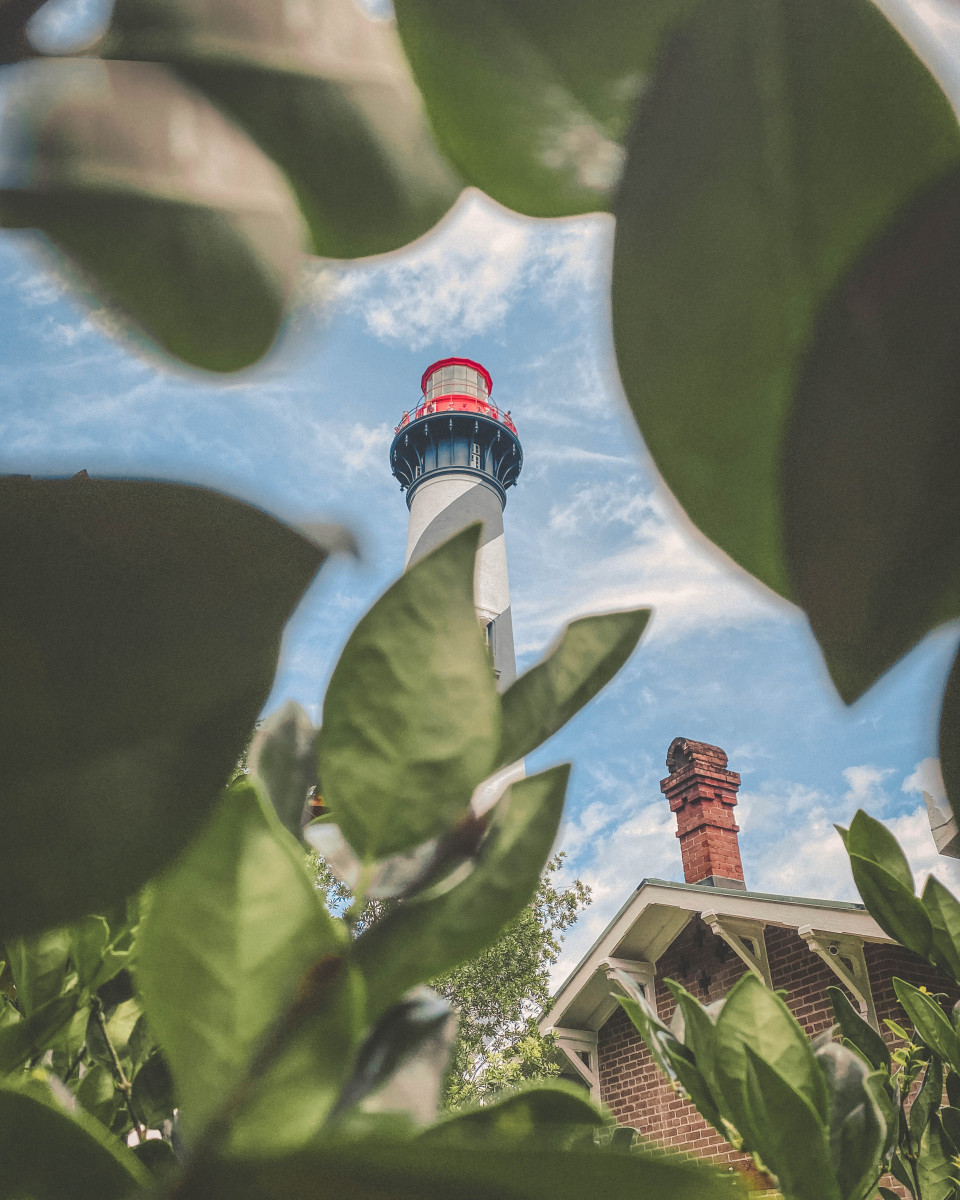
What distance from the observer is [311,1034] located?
116 mm

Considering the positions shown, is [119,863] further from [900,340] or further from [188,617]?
[900,340]

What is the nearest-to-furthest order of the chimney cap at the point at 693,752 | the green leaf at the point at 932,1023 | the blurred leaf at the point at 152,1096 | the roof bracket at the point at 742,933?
the blurred leaf at the point at 152,1096, the chimney cap at the point at 693,752, the green leaf at the point at 932,1023, the roof bracket at the point at 742,933

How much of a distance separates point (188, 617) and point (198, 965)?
0.05 meters

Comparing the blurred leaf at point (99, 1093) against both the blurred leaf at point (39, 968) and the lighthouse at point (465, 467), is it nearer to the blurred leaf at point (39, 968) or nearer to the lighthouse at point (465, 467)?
the blurred leaf at point (39, 968)

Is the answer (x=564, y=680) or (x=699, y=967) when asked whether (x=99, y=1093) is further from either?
(x=699, y=967)

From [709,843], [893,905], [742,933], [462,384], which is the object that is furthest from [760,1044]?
[709,843]

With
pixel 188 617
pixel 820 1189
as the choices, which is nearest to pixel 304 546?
pixel 188 617

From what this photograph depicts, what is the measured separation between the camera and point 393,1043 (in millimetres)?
Result: 135

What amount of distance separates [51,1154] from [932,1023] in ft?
2.36

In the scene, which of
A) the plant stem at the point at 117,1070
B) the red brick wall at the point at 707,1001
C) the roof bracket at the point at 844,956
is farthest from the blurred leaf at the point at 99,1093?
the roof bracket at the point at 844,956

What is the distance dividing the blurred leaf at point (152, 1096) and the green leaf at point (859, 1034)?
52 cm

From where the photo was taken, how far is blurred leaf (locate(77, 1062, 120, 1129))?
0.35 m

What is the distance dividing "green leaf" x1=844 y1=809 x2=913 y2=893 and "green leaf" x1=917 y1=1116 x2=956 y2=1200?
0.39 meters

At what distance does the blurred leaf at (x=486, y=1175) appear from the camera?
87 mm
